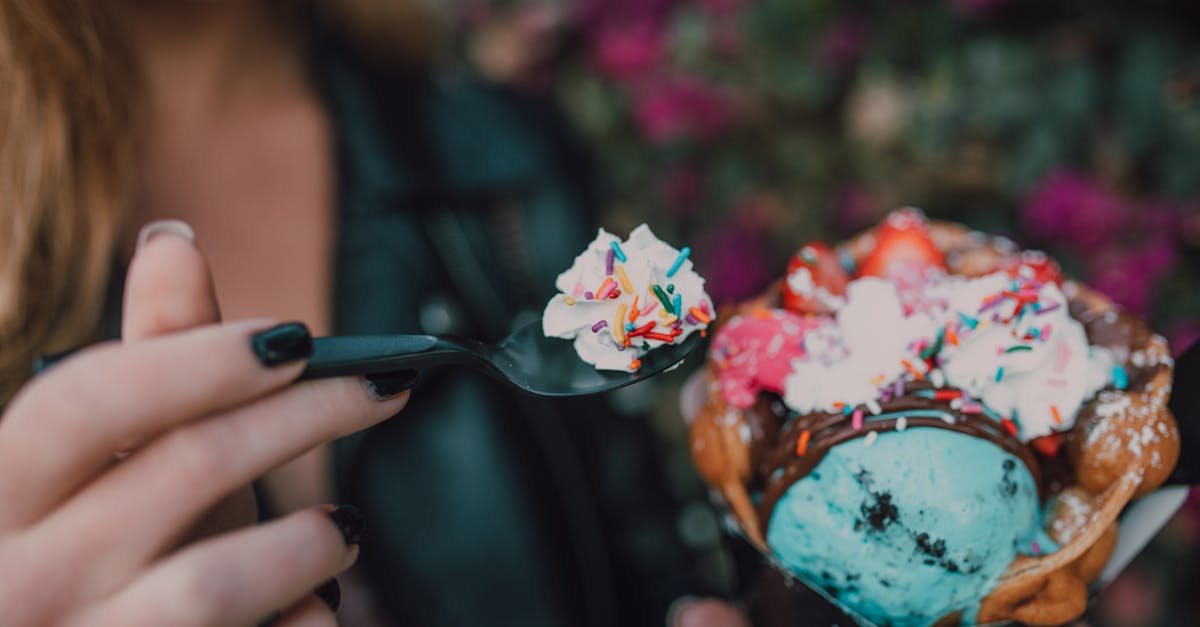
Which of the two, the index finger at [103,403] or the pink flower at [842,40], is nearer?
the index finger at [103,403]

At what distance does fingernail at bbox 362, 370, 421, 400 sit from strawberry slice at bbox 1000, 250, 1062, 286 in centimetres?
64

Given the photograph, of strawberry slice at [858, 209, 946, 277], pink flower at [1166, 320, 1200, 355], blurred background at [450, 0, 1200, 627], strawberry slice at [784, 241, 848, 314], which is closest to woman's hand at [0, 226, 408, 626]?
strawberry slice at [784, 241, 848, 314]

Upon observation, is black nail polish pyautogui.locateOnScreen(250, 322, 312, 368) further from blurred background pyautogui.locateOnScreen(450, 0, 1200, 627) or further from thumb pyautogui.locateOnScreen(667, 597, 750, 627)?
blurred background pyautogui.locateOnScreen(450, 0, 1200, 627)

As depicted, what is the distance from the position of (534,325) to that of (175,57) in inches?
36.6

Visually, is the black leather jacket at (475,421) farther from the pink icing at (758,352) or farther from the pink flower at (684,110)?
the pink icing at (758,352)

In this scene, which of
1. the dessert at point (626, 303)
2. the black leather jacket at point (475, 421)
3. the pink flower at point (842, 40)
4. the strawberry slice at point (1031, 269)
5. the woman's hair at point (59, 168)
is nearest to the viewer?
the dessert at point (626, 303)

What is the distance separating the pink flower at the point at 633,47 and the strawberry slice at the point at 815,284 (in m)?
1.02

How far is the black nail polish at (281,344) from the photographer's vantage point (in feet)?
1.88

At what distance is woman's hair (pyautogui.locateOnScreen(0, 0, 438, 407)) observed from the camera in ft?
3.19

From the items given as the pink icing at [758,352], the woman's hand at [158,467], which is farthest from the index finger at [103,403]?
the pink icing at [758,352]

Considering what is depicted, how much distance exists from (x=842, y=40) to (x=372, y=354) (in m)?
1.32

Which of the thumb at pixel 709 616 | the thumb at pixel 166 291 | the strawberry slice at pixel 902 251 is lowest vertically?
the thumb at pixel 709 616

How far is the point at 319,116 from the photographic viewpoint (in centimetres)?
149

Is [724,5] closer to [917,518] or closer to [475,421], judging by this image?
[475,421]
